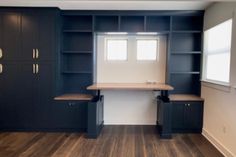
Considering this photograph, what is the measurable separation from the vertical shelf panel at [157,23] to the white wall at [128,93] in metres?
0.62

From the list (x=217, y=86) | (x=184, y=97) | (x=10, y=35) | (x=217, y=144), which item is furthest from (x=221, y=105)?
(x=10, y=35)

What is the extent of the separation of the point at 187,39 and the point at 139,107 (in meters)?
1.80

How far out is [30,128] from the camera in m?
4.12

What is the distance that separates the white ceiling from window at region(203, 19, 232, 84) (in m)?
0.56

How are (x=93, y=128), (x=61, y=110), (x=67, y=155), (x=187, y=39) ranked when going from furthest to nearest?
(x=187, y=39), (x=61, y=110), (x=93, y=128), (x=67, y=155)

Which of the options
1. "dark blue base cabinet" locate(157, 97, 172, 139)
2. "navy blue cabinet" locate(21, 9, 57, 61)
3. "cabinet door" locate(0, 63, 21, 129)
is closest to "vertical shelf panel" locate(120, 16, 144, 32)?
"navy blue cabinet" locate(21, 9, 57, 61)

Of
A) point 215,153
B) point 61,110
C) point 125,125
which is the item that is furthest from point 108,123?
point 215,153

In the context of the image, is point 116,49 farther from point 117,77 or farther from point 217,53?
point 217,53

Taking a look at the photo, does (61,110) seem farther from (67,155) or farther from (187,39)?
(187,39)

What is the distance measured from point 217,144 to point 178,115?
877 mm

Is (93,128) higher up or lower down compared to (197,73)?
lower down

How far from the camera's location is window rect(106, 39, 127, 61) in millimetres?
4637

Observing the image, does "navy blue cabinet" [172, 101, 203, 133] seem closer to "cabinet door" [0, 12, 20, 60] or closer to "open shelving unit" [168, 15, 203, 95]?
"open shelving unit" [168, 15, 203, 95]

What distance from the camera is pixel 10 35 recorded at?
13.3ft
